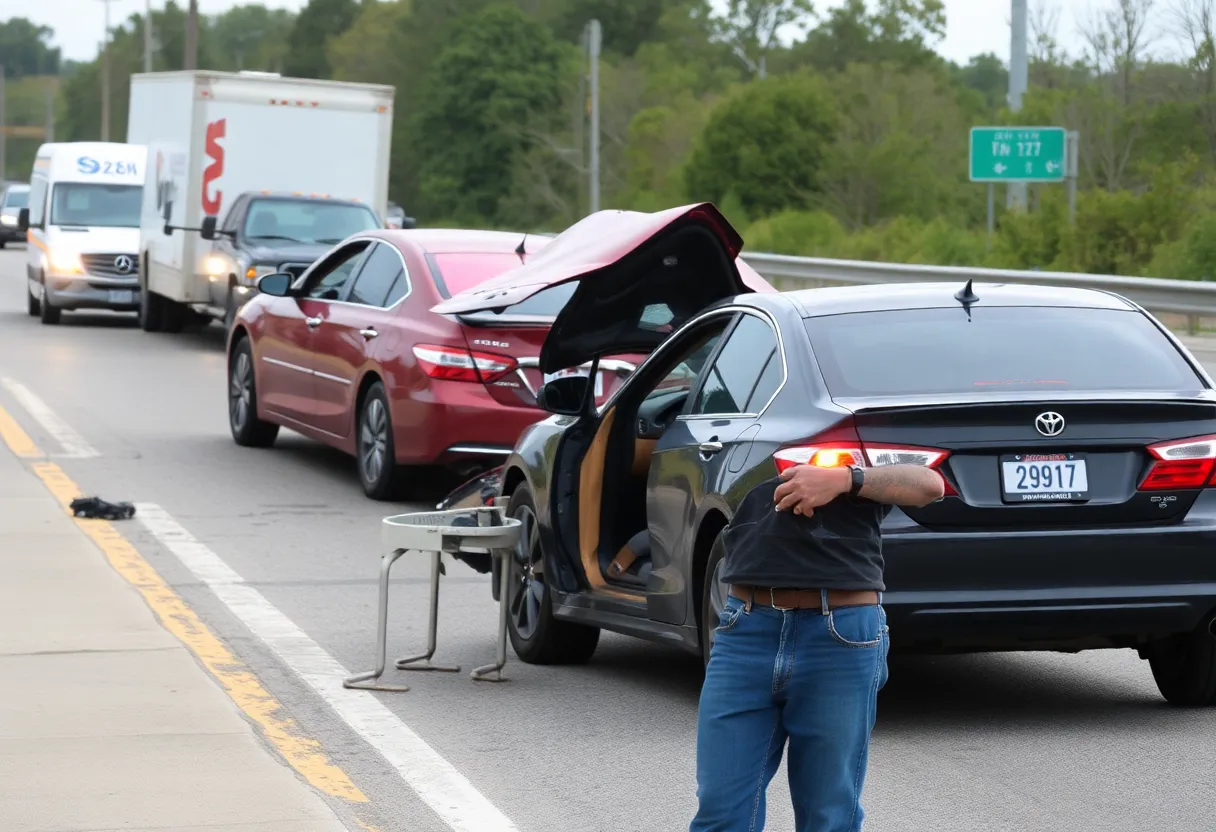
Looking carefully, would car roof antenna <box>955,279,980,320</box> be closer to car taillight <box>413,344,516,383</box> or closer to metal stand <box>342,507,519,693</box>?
metal stand <box>342,507,519,693</box>

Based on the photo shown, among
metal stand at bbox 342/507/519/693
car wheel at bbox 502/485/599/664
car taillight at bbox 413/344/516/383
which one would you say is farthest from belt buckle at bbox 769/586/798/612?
car taillight at bbox 413/344/516/383

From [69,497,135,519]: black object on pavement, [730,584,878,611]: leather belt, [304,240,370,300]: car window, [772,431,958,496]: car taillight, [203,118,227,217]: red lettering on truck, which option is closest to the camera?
[730,584,878,611]: leather belt

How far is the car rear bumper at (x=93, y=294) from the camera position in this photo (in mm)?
28234

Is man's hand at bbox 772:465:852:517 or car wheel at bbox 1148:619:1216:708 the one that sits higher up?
man's hand at bbox 772:465:852:517

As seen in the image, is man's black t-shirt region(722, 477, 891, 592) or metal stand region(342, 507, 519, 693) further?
metal stand region(342, 507, 519, 693)

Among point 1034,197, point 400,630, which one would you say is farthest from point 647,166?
point 400,630

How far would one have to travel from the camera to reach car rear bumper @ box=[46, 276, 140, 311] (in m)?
28.2

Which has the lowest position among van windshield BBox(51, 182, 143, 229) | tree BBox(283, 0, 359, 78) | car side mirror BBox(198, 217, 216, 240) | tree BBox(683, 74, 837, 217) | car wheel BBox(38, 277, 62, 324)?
car wheel BBox(38, 277, 62, 324)

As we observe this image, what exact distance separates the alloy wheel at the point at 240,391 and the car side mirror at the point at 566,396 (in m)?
7.67

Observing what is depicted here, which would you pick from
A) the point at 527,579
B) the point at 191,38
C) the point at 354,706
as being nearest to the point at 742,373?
the point at 527,579

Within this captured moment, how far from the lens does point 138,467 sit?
563 inches

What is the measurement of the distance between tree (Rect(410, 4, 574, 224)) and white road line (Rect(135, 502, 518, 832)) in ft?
264

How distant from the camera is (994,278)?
72.1ft

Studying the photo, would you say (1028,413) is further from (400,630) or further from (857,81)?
(857,81)
